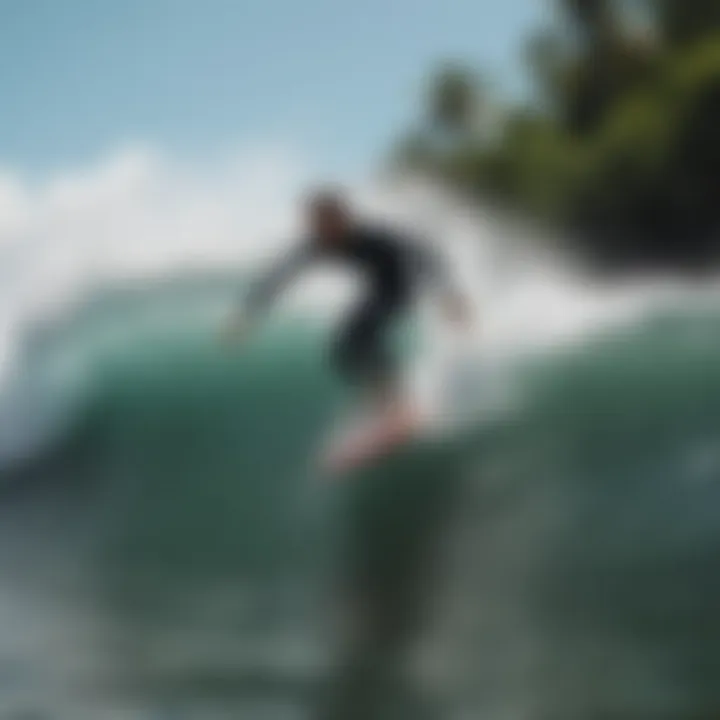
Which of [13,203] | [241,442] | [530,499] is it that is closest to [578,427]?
[530,499]

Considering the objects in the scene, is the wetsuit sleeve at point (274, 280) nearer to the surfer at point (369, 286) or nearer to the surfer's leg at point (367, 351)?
the surfer at point (369, 286)

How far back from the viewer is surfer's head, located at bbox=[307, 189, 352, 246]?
201 cm

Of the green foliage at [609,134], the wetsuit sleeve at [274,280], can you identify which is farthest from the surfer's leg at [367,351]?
the green foliage at [609,134]

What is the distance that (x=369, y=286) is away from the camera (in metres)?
1.99

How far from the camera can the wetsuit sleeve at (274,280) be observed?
2002 millimetres

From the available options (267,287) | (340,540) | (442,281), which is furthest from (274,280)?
(340,540)

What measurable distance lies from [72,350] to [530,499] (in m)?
0.70

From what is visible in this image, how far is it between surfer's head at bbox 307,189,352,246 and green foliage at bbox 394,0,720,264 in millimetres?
118

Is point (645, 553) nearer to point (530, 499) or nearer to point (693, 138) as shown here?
point (530, 499)

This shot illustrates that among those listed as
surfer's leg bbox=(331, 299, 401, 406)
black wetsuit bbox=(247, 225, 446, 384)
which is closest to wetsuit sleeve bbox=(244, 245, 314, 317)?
black wetsuit bbox=(247, 225, 446, 384)

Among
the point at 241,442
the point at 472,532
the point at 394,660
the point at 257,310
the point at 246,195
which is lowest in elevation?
the point at 394,660

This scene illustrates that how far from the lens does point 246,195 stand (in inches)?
80.4

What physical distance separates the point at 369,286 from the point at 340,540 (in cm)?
36

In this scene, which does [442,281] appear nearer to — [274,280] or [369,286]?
[369,286]
